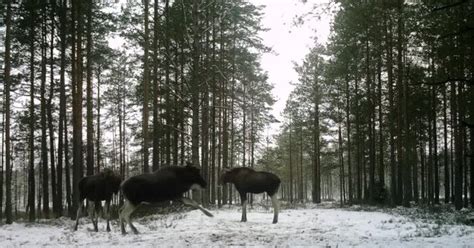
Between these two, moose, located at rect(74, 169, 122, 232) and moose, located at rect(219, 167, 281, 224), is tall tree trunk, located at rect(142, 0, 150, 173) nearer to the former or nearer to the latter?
moose, located at rect(74, 169, 122, 232)

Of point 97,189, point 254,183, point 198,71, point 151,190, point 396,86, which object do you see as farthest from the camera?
point 396,86

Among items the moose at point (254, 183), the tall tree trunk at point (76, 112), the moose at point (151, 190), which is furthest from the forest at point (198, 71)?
the moose at point (151, 190)

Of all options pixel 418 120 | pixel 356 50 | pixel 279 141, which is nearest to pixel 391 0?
pixel 356 50

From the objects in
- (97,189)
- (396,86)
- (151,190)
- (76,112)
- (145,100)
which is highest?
(396,86)

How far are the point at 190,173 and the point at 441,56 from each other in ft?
33.2

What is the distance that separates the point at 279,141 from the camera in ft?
205

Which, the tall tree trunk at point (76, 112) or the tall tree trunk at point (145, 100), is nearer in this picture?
the tall tree trunk at point (76, 112)

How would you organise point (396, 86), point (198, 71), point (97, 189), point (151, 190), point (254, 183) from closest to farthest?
point (151, 190), point (97, 189), point (254, 183), point (198, 71), point (396, 86)

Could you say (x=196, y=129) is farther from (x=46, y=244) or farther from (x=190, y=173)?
(x=46, y=244)

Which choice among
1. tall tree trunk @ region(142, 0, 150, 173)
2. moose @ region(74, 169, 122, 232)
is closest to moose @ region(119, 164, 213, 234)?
moose @ region(74, 169, 122, 232)

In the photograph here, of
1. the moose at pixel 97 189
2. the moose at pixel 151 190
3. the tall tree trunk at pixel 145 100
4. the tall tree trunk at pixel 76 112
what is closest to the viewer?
the moose at pixel 151 190

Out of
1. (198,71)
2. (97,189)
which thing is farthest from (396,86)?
(97,189)

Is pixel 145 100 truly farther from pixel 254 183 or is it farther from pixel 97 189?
pixel 254 183

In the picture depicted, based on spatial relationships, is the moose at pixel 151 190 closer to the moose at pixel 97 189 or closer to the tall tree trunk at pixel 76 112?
the moose at pixel 97 189
